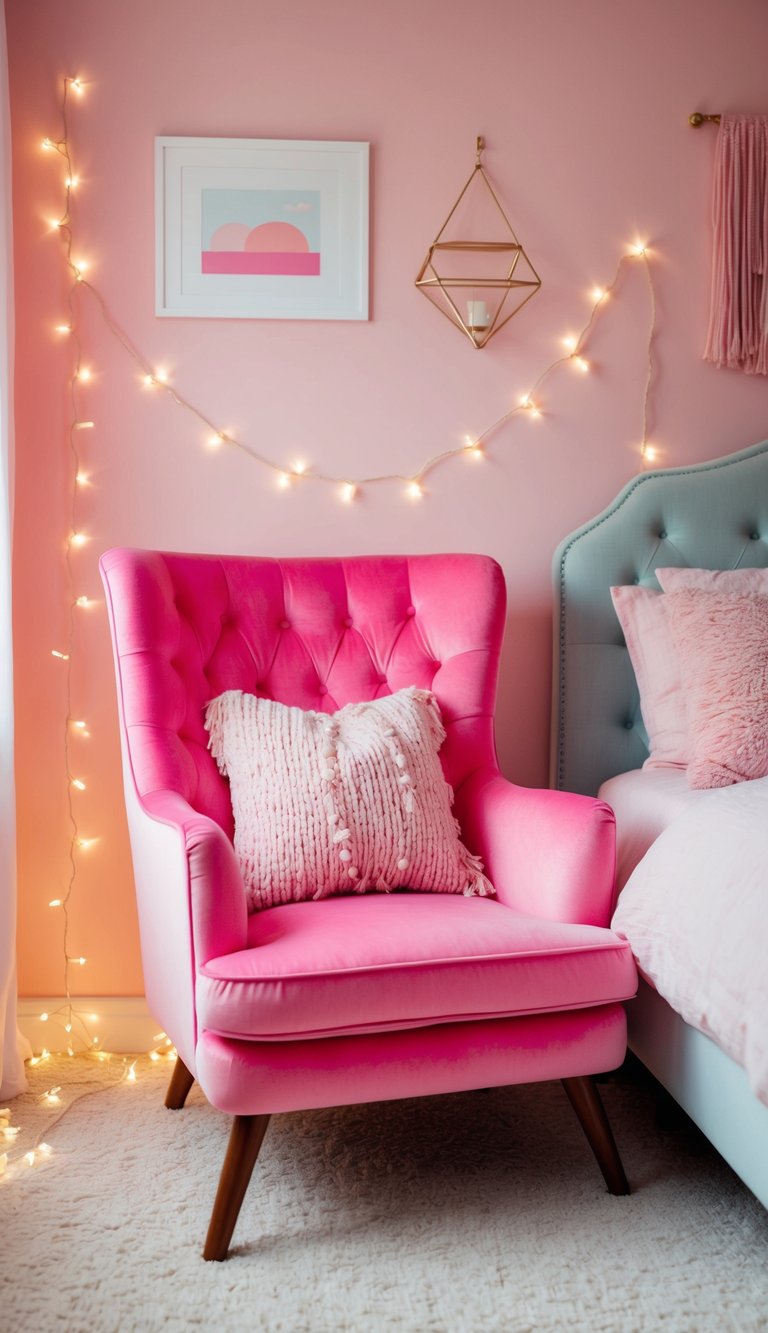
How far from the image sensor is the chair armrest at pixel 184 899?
1489mm

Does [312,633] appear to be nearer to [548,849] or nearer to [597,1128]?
[548,849]

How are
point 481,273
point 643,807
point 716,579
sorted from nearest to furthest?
point 643,807 < point 716,579 < point 481,273

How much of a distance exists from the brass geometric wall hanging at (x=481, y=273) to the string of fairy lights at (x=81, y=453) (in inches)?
6.3

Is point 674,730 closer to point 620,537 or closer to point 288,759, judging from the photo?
point 620,537

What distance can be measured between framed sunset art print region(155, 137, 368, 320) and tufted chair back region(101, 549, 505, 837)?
62 cm

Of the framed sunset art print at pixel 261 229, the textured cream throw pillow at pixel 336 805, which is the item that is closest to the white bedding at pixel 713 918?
the textured cream throw pillow at pixel 336 805

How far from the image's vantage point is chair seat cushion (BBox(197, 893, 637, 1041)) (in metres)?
1.41

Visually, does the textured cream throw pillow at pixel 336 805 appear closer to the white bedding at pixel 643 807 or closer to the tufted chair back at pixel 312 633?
the tufted chair back at pixel 312 633

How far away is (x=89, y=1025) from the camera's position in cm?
234

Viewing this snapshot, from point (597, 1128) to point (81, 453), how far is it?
1.72m

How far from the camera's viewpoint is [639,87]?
2.40 metres

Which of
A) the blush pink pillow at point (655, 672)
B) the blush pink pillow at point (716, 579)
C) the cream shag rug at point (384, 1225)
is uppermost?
the blush pink pillow at point (716, 579)

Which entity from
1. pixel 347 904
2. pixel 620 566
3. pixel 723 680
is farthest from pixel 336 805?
Answer: pixel 620 566

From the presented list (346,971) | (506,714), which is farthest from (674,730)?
(346,971)
